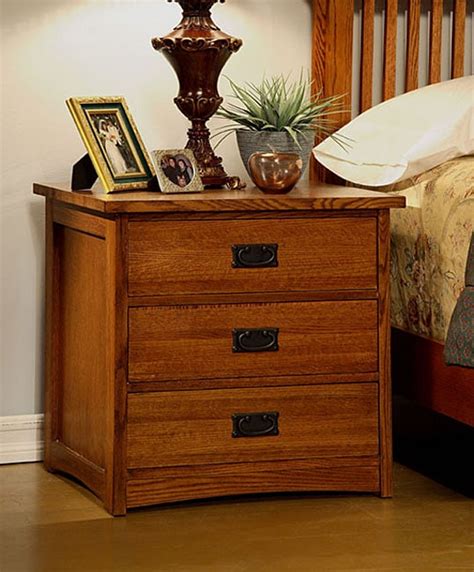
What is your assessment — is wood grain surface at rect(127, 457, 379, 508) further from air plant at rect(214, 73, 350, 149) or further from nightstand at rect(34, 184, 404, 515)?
air plant at rect(214, 73, 350, 149)

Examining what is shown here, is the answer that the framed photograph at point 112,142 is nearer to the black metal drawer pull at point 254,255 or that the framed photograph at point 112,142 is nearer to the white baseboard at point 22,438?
the black metal drawer pull at point 254,255

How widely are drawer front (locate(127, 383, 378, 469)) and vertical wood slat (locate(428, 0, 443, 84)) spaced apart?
97 cm

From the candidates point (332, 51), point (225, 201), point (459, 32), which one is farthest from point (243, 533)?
point (459, 32)

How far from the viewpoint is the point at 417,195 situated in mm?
2660

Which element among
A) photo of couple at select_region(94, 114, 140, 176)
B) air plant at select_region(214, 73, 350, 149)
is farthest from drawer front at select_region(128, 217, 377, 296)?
air plant at select_region(214, 73, 350, 149)

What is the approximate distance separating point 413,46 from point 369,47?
0.13 meters

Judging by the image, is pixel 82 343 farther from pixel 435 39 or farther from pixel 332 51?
pixel 435 39

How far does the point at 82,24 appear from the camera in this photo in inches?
A: 111

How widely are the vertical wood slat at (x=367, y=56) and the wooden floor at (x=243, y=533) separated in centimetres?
97

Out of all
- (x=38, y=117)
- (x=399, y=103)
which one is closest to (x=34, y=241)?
(x=38, y=117)

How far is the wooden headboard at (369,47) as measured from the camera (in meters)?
2.98

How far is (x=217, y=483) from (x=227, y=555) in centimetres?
29

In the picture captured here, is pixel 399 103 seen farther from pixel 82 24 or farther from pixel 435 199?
pixel 82 24

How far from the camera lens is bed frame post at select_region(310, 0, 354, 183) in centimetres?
297
